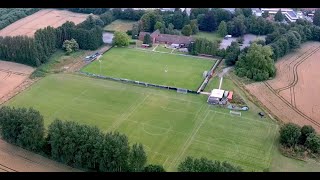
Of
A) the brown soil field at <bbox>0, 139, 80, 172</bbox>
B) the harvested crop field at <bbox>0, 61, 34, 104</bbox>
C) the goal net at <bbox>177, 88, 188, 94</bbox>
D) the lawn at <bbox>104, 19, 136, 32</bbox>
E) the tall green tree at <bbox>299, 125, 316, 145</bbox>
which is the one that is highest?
the lawn at <bbox>104, 19, 136, 32</bbox>

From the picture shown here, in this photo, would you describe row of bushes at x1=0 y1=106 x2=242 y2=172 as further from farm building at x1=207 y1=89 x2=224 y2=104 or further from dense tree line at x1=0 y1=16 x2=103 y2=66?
dense tree line at x1=0 y1=16 x2=103 y2=66

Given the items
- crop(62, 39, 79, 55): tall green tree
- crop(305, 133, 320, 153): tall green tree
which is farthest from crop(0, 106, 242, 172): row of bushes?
crop(62, 39, 79, 55): tall green tree

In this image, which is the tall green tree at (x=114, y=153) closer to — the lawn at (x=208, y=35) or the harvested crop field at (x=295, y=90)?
the harvested crop field at (x=295, y=90)

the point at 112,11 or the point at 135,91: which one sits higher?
the point at 112,11

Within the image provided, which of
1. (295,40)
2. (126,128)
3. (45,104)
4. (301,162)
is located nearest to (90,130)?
(126,128)

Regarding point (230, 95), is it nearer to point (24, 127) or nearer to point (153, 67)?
point (153, 67)

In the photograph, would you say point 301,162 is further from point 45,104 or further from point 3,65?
point 3,65
